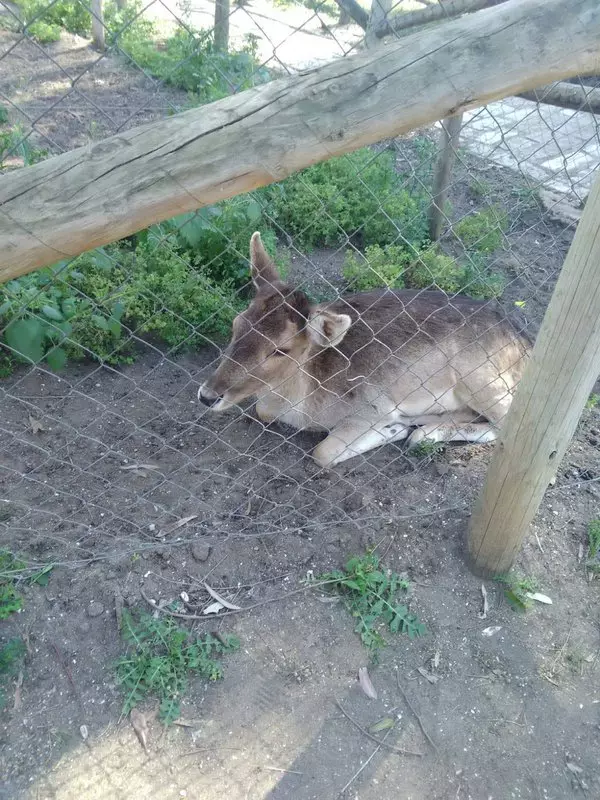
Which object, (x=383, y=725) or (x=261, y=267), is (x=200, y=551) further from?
(x=261, y=267)

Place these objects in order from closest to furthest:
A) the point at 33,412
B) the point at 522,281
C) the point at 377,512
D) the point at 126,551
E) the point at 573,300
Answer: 1. the point at 573,300
2. the point at 126,551
3. the point at 377,512
4. the point at 33,412
5. the point at 522,281

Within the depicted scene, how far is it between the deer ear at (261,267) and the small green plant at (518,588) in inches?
90.7

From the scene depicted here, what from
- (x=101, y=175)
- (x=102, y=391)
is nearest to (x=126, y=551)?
(x=102, y=391)

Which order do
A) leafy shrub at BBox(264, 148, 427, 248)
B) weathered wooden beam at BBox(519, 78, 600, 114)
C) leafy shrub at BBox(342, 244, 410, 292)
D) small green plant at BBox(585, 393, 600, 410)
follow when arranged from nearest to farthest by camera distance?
weathered wooden beam at BBox(519, 78, 600, 114) < small green plant at BBox(585, 393, 600, 410) < leafy shrub at BBox(342, 244, 410, 292) < leafy shrub at BBox(264, 148, 427, 248)

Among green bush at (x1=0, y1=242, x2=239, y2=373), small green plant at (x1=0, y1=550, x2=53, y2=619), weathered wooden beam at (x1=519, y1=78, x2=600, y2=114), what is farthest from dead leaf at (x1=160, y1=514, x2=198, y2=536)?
weathered wooden beam at (x1=519, y1=78, x2=600, y2=114)

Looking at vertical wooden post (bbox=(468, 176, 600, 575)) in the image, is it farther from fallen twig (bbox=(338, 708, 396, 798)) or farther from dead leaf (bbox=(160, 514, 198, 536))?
dead leaf (bbox=(160, 514, 198, 536))

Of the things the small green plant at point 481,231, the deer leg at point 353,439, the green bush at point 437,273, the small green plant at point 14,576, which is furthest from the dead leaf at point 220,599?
the small green plant at point 481,231

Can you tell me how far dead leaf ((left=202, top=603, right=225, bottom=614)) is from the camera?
11.0ft

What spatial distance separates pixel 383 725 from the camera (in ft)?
9.99

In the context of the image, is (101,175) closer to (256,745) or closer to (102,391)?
(256,745)

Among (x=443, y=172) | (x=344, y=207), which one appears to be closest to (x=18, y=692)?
(x=344, y=207)

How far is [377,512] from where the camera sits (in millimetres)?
4023

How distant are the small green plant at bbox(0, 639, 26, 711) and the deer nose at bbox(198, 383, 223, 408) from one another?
1.73 metres

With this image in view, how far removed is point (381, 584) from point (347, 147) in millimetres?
2345
